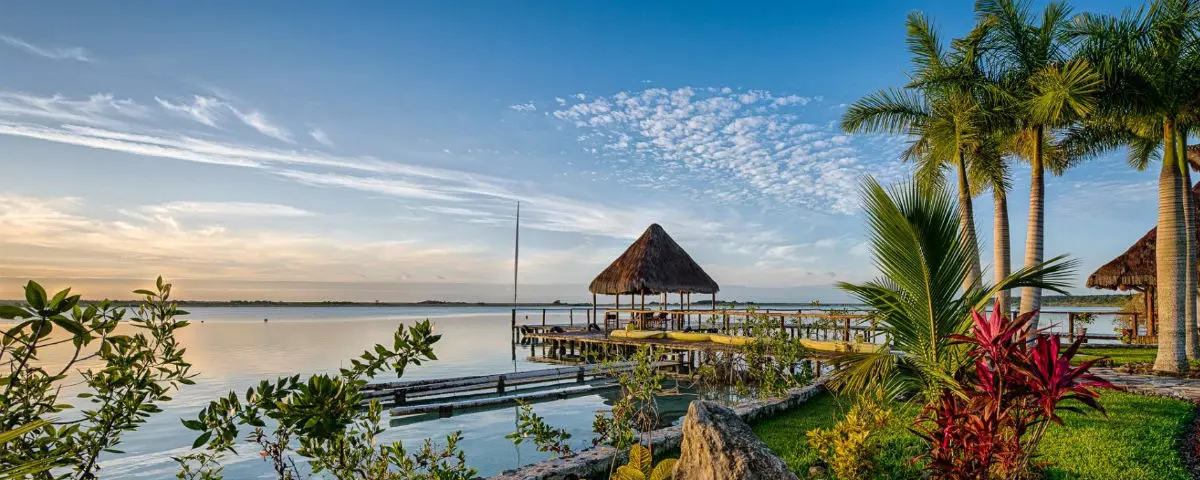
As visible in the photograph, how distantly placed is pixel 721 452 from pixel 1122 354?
16625mm

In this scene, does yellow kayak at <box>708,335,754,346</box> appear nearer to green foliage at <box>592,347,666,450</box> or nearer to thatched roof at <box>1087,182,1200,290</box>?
green foliage at <box>592,347,666,450</box>

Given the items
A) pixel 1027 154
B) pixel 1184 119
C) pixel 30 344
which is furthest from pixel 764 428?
pixel 1027 154

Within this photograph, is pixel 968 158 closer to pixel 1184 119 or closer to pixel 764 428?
pixel 1184 119

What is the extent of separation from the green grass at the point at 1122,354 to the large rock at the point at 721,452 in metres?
13.3

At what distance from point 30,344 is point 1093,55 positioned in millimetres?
13235

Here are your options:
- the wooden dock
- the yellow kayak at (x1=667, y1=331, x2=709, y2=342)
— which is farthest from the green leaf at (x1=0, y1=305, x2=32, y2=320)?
the yellow kayak at (x1=667, y1=331, x2=709, y2=342)

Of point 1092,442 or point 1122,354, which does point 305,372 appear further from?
point 1122,354

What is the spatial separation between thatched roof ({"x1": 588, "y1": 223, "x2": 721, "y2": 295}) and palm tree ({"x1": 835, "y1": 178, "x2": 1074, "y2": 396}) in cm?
1832

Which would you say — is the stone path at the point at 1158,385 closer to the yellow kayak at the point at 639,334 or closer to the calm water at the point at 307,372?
the calm water at the point at 307,372

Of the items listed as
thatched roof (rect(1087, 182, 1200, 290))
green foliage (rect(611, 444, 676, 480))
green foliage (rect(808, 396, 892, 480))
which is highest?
thatched roof (rect(1087, 182, 1200, 290))

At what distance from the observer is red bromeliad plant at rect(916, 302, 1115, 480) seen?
8.29 ft

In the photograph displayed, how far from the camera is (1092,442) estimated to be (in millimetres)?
5520

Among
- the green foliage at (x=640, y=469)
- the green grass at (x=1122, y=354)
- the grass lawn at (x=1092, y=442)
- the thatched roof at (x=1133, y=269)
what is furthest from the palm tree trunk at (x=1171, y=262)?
the green foliage at (x=640, y=469)

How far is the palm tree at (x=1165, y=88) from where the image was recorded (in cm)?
946
